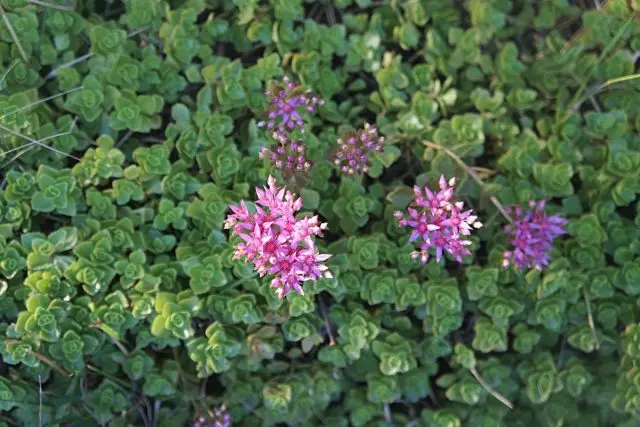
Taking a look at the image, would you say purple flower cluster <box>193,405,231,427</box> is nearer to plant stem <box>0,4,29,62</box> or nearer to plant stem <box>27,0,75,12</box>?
plant stem <box>0,4,29,62</box>

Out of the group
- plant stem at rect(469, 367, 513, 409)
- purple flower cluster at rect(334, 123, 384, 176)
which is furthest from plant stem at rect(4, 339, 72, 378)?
plant stem at rect(469, 367, 513, 409)

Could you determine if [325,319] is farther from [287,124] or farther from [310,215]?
[287,124]

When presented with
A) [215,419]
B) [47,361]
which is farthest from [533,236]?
[47,361]

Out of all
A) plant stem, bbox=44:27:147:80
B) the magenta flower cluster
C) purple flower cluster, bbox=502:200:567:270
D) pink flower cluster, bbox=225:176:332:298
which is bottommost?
purple flower cluster, bbox=502:200:567:270

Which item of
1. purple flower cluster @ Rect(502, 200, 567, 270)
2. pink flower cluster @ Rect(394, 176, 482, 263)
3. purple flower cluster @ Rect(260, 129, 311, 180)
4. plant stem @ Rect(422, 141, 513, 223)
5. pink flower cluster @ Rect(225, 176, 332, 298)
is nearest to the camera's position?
pink flower cluster @ Rect(225, 176, 332, 298)

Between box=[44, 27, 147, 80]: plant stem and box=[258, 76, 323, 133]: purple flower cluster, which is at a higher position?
box=[44, 27, 147, 80]: plant stem

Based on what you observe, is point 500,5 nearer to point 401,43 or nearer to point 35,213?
point 401,43

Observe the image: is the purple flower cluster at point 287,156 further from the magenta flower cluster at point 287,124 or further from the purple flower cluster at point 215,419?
the purple flower cluster at point 215,419
